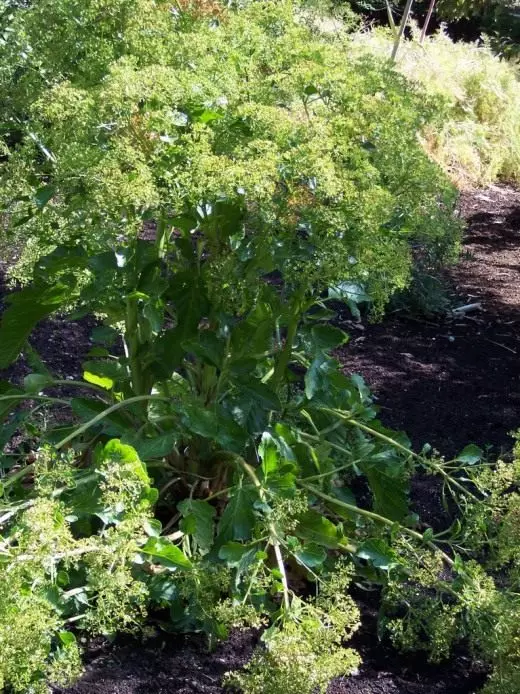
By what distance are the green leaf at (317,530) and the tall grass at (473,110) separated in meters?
7.65

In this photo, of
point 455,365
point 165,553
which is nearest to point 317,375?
point 165,553

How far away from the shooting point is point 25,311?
8.27ft

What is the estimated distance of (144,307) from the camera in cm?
226

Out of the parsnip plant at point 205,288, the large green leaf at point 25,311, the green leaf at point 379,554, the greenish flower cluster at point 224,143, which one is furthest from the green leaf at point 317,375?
the large green leaf at point 25,311

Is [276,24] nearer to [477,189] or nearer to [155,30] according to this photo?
[155,30]

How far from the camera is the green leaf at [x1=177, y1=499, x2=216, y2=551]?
226 centimetres

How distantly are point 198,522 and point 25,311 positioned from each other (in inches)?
31.1

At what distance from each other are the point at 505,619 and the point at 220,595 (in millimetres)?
747

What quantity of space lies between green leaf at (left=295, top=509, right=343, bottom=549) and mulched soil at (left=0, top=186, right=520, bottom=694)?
0.43 m

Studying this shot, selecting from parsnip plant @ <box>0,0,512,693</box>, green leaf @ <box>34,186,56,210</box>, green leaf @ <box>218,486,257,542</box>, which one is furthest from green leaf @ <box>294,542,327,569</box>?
green leaf @ <box>34,186,56,210</box>

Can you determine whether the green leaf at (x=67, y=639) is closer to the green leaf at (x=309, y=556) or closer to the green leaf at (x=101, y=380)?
the green leaf at (x=309, y=556)

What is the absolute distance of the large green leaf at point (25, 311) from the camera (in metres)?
2.42

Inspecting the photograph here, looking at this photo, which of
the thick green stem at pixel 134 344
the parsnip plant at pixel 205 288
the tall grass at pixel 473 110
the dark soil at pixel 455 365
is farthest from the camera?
the tall grass at pixel 473 110

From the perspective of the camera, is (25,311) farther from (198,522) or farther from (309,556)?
(309,556)
